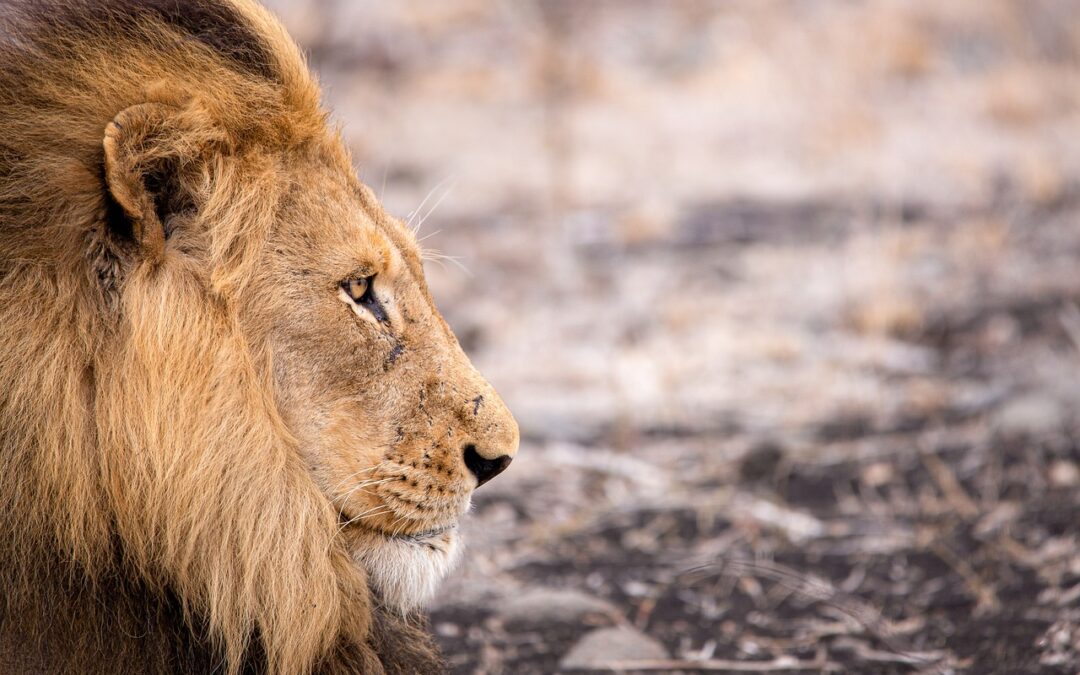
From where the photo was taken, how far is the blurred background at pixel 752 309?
11.4 feet

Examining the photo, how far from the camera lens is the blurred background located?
3.48 meters

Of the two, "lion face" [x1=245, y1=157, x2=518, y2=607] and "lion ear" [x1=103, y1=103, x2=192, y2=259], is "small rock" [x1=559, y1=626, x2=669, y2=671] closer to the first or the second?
"lion face" [x1=245, y1=157, x2=518, y2=607]

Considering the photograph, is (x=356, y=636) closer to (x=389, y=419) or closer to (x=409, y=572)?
(x=409, y=572)

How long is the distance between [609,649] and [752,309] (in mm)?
3573

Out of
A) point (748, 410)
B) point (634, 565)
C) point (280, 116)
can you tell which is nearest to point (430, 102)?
point (748, 410)

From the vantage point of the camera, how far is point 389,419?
226 centimetres

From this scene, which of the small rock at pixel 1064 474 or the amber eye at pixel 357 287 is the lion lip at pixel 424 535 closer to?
the amber eye at pixel 357 287

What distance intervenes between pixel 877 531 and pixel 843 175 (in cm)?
494

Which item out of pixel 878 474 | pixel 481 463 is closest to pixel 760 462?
pixel 878 474

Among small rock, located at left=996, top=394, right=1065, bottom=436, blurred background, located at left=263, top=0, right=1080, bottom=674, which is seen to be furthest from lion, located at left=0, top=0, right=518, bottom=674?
small rock, located at left=996, top=394, right=1065, bottom=436

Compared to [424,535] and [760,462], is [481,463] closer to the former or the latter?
[424,535]

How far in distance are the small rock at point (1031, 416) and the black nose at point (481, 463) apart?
2.90 m

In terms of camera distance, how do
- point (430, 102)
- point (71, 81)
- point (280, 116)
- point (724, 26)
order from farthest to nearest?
point (724, 26) → point (430, 102) → point (280, 116) → point (71, 81)

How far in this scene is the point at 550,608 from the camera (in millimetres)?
3461
